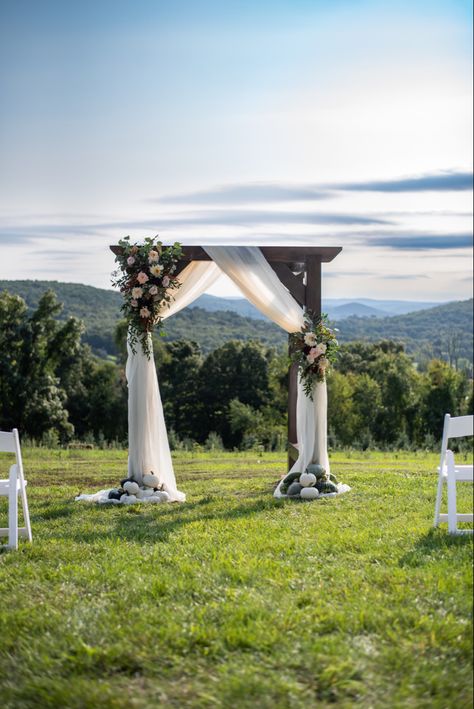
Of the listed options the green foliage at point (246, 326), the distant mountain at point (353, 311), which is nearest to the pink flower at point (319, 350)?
the green foliage at point (246, 326)

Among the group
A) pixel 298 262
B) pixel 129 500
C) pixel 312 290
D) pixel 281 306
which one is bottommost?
pixel 129 500

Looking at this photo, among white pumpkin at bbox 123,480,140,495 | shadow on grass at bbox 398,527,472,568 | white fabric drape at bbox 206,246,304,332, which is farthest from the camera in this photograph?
white fabric drape at bbox 206,246,304,332

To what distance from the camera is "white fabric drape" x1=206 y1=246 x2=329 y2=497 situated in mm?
6676

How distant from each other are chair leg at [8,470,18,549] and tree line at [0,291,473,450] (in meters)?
12.5

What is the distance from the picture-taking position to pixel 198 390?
69.1 ft

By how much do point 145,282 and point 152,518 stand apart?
186 centimetres

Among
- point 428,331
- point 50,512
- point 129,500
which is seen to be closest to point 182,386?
point 428,331

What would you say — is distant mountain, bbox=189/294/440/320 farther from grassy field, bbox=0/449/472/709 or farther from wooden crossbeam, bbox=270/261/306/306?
grassy field, bbox=0/449/472/709

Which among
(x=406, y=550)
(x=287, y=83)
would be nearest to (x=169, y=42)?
(x=287, y=83)

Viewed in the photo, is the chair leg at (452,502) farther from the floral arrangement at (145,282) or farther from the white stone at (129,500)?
the floral arrangement at (145,282)

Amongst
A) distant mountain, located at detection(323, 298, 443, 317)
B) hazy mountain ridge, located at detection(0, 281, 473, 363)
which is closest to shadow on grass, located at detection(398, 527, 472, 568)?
hazy mountain ridge, located at detection(0, 281, 473, 363)

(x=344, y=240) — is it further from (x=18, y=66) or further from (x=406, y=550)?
(x=406, y=550)

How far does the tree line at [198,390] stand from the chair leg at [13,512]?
1246cm

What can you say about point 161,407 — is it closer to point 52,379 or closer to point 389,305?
point 52,379
